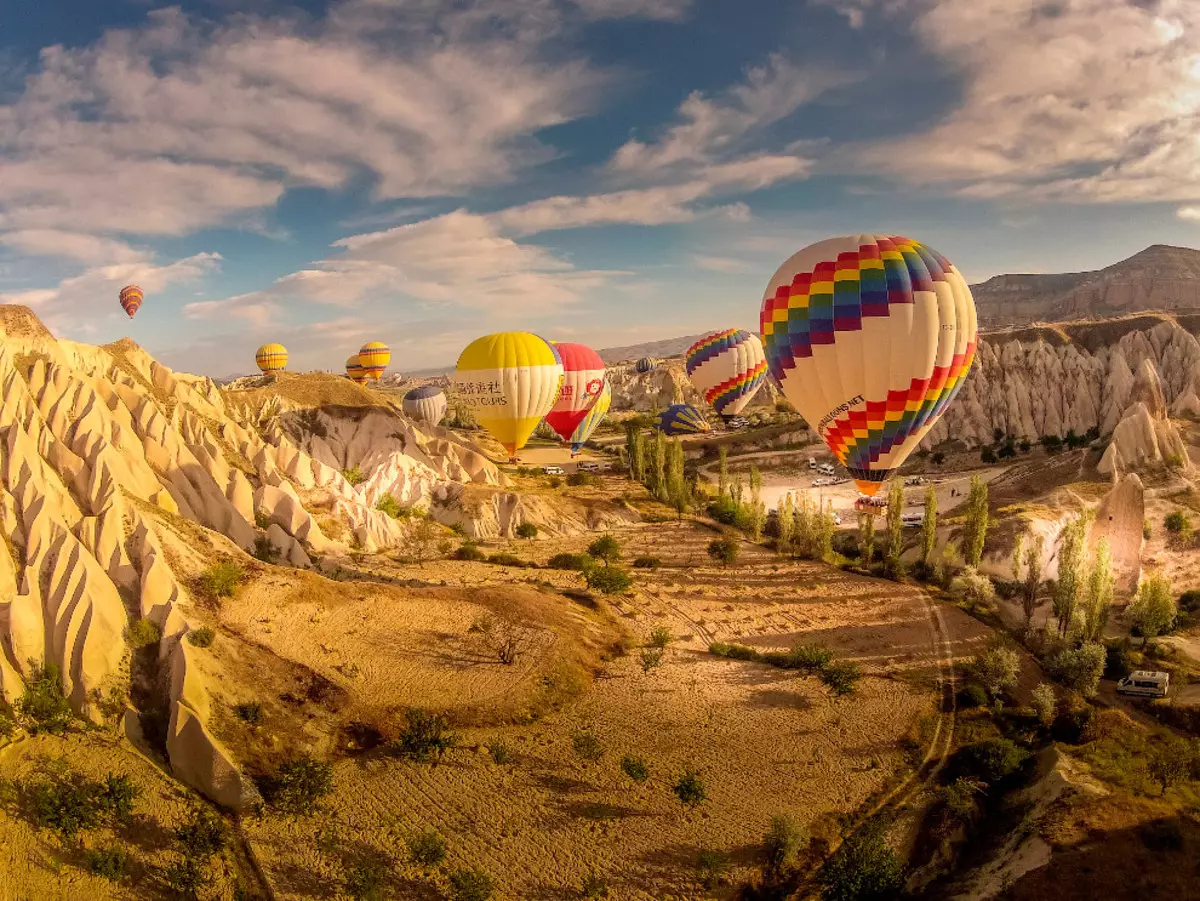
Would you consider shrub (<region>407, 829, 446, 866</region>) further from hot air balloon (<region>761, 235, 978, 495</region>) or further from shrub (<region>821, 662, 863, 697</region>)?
hot air balloon (<region>761, 235, 978, 495</region>)

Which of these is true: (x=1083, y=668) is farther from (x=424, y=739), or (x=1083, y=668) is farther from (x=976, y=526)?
(x=424, y=739)

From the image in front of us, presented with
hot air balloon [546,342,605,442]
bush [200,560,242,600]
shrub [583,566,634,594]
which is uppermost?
hot air balloon [546,342,605,442]

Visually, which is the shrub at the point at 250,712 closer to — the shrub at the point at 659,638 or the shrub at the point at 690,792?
the shrub at the point at 690,792

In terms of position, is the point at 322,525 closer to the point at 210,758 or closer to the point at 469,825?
the point at 210,758

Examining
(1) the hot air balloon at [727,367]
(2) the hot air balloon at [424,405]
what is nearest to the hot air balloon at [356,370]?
(2) the hot air balloon at [424,405]

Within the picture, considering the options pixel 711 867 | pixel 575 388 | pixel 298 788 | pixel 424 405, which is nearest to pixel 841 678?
pixel 711 867

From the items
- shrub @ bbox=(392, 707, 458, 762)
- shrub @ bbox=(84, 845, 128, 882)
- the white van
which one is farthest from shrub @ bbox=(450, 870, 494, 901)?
the white van
